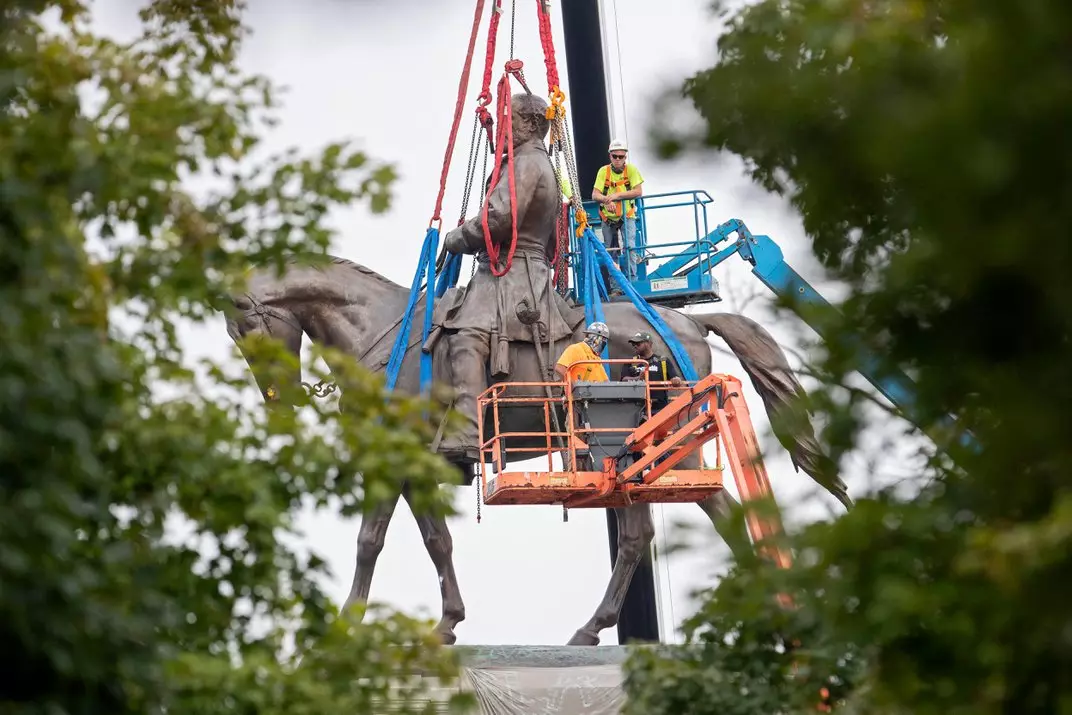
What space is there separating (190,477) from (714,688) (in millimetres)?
2966

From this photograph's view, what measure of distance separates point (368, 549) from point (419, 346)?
1637mm

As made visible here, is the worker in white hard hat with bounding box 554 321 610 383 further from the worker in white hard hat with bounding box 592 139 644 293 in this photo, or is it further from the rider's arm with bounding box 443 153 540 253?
the worker in white hard hat with bounding box 592 139 644 293

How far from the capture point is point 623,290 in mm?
16906

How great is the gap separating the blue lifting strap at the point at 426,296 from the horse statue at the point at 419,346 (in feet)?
0.34

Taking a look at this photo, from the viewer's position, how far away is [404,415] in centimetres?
647

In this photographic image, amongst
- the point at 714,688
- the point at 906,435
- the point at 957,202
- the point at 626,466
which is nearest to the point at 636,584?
the point at 626,466

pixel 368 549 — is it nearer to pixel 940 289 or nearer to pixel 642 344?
pixel 642 344

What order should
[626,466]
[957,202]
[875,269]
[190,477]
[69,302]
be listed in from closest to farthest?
1. [957,202]
2. [875,269]
3. [69,302]
4. [190,477]
5. [626,466]

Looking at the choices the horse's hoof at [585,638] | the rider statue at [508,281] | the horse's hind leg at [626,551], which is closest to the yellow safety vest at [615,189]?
the rider statue at [508,281]

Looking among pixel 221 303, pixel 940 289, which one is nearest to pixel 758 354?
pixel 221 303

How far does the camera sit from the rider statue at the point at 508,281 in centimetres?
1608

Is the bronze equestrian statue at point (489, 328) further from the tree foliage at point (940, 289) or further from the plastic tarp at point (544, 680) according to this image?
the tree foliage at point (940, 289)

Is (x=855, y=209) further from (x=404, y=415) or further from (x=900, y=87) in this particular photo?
(x=404, y=415)

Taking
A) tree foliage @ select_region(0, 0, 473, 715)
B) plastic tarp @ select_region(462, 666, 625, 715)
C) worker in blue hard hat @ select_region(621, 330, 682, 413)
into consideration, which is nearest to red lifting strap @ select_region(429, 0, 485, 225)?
worker in blue hard hat @ select_region(621, 330, 682, 413)
